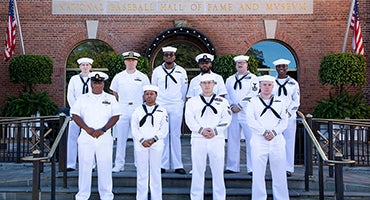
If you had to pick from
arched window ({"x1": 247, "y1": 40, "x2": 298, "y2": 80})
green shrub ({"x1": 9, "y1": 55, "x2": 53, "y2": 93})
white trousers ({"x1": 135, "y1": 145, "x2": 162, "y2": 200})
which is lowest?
white trousers ({"x1": 135, "y1": 145, "x2": 162, "y2": 200})

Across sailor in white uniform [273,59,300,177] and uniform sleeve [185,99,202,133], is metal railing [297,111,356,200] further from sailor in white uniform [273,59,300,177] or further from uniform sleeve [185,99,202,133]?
uniform sleeve [185,99,202,133]

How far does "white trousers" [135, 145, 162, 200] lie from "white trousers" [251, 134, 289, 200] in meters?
1.55

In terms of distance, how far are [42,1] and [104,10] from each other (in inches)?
92.5

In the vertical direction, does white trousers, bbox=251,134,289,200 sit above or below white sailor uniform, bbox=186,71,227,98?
below

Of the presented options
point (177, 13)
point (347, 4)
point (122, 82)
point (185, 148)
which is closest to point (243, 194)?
point (122, 82)

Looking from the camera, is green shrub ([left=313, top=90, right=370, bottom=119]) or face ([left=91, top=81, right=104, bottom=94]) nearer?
face ([left=91, top=81, right=104, bottom=94])

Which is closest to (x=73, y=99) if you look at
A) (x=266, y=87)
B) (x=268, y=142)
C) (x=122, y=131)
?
(x=122, y=131)

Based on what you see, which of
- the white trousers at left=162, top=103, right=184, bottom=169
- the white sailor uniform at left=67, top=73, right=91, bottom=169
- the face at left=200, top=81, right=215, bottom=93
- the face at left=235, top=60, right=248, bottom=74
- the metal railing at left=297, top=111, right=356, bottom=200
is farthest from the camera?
the white sailor uniform at left=67, top=73, right=91, bottom=169

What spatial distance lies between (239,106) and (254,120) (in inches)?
43.7

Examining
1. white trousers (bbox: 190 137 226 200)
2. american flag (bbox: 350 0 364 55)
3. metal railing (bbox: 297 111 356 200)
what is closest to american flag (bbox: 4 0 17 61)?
white trousers (bbox: 190 137 226 200)

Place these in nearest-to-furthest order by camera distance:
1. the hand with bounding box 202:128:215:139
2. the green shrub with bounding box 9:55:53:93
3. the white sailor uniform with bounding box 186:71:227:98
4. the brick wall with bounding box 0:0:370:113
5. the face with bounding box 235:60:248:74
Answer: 1. the hand with bounding box 202:128:215:139
2. the white sailor uniform with bounding box 186:71:227:98
3. the face with bounding box 235:60:248:74
4. the green shrub with bounding box 9:55:53:93
5. the brick wall with bounding box 0:0:370:113

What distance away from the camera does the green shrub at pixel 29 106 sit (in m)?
14.2

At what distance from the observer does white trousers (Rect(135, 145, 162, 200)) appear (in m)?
6.66

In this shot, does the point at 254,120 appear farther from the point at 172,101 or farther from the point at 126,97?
the point at 126,97
